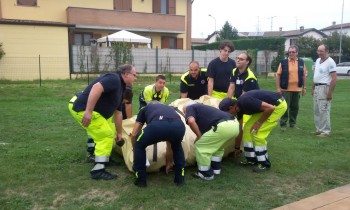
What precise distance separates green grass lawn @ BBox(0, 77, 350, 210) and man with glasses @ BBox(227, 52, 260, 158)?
25.9 inches

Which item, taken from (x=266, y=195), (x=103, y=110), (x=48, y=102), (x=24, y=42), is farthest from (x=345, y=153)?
(x=24, y=42)

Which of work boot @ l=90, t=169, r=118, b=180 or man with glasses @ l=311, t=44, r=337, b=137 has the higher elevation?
man with glasses @ l=311, t=44, r=337, b=137

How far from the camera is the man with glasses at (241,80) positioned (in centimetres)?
582

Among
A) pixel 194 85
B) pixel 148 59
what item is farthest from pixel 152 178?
pixel 148 59

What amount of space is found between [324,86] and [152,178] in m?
4.49

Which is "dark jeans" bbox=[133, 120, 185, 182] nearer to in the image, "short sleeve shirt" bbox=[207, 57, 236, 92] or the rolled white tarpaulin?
the rolled white tarpaulin

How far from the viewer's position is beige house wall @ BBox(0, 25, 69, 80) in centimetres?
1880

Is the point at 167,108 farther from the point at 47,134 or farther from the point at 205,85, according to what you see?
the point at 47,134

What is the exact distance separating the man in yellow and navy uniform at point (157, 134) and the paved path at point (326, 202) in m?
1.34

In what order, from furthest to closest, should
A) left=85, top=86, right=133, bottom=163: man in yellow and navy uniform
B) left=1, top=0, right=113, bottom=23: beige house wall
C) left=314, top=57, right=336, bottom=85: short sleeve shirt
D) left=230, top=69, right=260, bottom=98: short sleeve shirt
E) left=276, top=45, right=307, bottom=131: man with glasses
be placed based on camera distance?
left=1, top=0, right=113, bottom=23: beige house wall → left=276, top=45, right=307, bottom=131: man with glasses → left=314, top=57, right=336, bottom=85: short sleeve shirt → left=230, top=69, right=260, bottom=98: short sleeve shirt → left=85, top=86, right=133, bottom=163: man in yellow and navy uniform

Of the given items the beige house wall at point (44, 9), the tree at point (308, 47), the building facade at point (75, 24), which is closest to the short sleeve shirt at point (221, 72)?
the building facade at point (75, 24)

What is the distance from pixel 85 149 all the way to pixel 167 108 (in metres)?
2.41

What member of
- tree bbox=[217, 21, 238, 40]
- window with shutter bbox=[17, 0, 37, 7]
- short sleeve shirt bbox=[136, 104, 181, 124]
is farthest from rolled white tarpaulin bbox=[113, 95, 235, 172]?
tree bbox=[217, 21, 238, 40]

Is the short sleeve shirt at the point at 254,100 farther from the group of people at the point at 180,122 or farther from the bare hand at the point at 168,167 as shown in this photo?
the bare hand at the point at 168,167
